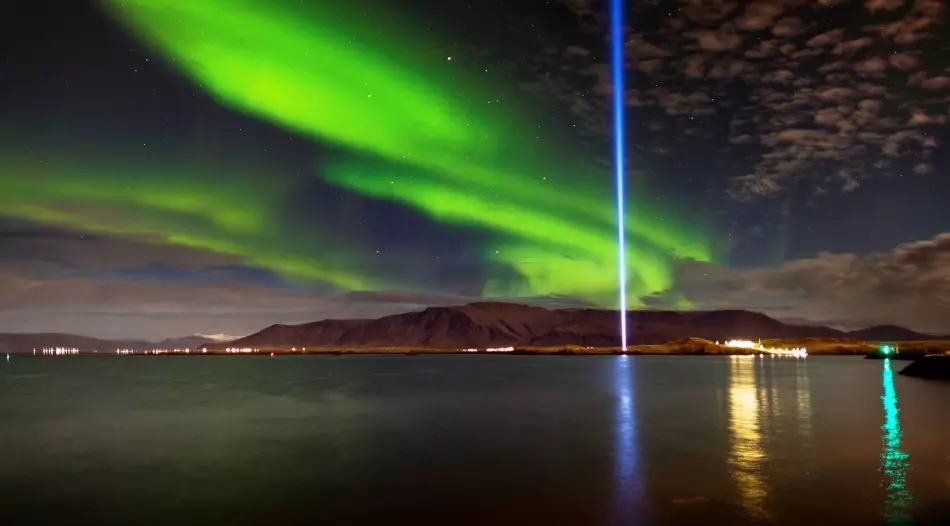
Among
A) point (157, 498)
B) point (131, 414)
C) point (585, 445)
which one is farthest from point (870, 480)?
point (131, 414)

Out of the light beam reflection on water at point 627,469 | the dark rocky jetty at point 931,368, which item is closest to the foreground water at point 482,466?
the light beam reflection on water at point 627,469

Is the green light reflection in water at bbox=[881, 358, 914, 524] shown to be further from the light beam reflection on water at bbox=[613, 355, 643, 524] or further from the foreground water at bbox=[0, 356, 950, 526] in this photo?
the light beam reflection on water at bbox=[613, 355, 643, 524]

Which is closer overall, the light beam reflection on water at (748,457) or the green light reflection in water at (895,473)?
the green light reflection in water at (895,473)

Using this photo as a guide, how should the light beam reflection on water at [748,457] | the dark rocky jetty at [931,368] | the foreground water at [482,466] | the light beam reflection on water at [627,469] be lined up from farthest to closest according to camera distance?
the dark rocky jetty at [931,368]
the light beam reflection on water at [748,457]
the light beam reflection on water at [627,469]
the foreground water at [482,466]

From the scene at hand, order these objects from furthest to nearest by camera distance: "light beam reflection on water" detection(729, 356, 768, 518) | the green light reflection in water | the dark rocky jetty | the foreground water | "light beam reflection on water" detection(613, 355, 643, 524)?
the dark rocky jetty
"light beam reflection on water" detection(729, 356, 768, 518)
"light beam reflection on water" detection(613, 355, 643, 524)
the foreground water
the green light reflection in water

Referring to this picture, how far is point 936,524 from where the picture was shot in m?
17.9

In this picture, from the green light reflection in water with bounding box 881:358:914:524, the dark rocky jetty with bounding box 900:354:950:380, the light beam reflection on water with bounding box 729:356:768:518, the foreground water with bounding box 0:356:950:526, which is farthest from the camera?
the dark rocky jetty with bounding box 900:354:950:380

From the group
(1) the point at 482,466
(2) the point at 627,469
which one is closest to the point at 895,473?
(2) the point at 627,469

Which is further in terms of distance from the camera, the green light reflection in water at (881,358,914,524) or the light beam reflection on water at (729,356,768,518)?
the light beam reflection on water at (729,356,768,518)

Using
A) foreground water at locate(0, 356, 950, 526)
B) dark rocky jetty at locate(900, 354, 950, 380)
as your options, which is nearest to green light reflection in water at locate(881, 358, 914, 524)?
foreground water at locate(0, 356, 950, 526)

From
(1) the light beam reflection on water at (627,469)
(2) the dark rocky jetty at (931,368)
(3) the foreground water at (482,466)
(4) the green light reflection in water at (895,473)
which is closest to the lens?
(4) the green light reflection in water at (895,473)

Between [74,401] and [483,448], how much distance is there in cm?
6086

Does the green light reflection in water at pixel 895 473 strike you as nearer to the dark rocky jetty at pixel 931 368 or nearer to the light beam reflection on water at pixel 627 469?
the light beam reflection on water at pixel 627 469

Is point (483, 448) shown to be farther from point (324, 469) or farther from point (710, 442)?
point (710, 442)
